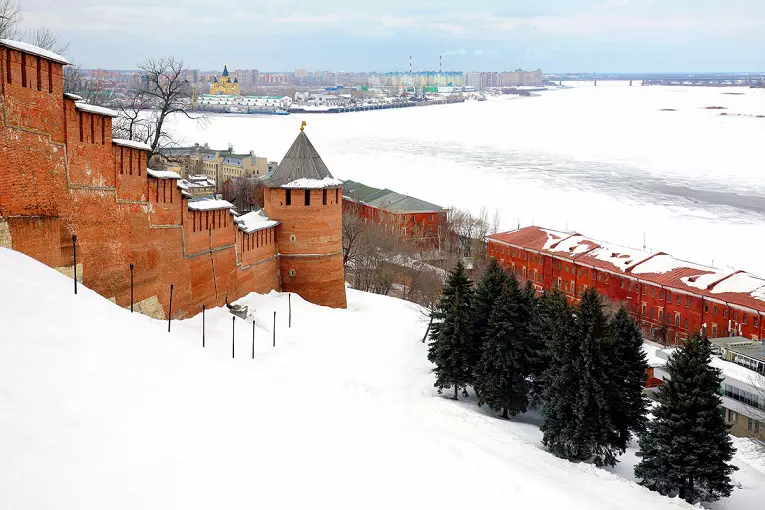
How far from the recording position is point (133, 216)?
52.4ft

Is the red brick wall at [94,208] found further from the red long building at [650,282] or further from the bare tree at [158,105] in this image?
the red long building at [650,282]

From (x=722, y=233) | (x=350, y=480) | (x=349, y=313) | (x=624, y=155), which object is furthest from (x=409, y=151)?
(x=350, y=480)

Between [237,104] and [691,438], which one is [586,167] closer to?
[691,438]

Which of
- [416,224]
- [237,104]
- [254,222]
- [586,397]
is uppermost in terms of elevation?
[237,104]

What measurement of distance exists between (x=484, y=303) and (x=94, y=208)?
898 centimetres

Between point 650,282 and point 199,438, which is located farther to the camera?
point 650,282

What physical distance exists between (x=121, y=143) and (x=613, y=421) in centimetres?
1048

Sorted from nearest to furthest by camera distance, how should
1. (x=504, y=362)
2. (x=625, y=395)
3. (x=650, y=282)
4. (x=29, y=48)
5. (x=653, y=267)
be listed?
(x=29, y=48)
(x=625, y=395)
(x=504, y=362)
(x=650, y=282)
(x=653, y=267)

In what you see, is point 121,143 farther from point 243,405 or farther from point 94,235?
point 243,405

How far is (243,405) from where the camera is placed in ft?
36.0

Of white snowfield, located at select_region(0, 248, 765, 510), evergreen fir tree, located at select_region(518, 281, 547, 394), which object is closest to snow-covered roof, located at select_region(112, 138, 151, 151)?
white snowfield, located at select_region(0, 248, 765, 510)

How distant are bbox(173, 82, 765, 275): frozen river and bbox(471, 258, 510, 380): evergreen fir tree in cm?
2260

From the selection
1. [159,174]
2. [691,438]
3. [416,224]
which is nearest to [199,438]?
[159,174]

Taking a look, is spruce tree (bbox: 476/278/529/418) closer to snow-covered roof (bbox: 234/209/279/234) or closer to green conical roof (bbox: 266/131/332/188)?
snow-covered roof (bbox: 234/209/279/234)
